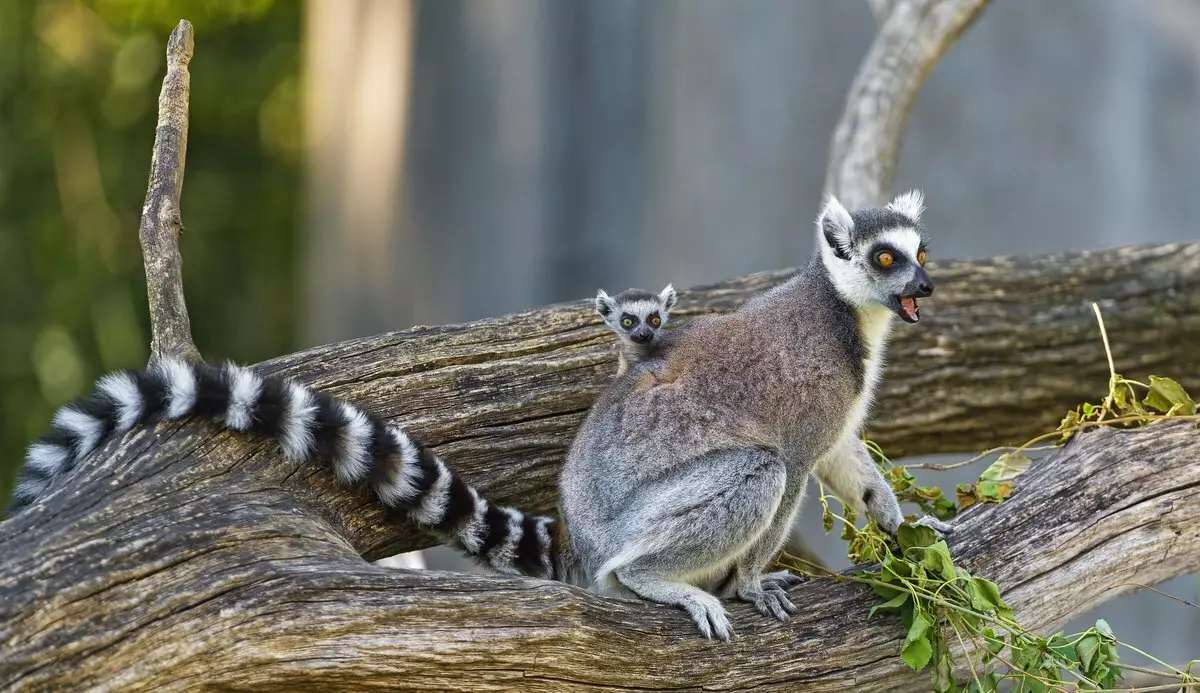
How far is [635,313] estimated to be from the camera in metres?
3.80

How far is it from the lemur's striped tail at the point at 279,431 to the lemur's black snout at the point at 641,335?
78cm

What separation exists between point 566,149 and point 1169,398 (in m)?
5.38

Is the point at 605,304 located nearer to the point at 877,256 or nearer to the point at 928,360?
the point at 877,256

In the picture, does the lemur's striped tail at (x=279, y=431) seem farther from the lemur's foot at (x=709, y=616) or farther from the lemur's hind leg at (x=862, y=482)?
the lemur's hind leg at (x=862, y=482)

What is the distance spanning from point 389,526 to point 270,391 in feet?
1.85

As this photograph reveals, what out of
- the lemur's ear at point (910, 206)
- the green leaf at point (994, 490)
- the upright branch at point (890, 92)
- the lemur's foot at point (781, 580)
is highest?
the upright branch at point (890, 92)

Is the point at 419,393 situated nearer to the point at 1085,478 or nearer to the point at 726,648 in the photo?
the point at 726,648

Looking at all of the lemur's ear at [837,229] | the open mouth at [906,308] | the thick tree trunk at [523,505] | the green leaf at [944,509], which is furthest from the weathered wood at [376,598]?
the lemur's ear at [837,229]

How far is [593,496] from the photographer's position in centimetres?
325

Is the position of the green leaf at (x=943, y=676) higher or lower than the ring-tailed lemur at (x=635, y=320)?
lower

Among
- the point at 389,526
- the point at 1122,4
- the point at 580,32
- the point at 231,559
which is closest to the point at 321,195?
the point at 580,32

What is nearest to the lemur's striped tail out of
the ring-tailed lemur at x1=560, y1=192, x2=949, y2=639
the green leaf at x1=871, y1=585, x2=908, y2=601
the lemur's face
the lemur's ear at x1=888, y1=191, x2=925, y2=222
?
the ring-tailed lemur at x1=560, y1=192, x2=949, y2=639

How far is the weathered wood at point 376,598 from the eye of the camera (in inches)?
92.8

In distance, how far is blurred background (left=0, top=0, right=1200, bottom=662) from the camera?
7535 mm
